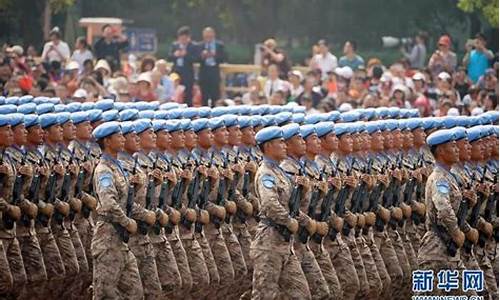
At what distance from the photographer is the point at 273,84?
31219 millimetres

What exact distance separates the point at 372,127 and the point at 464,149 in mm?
2288

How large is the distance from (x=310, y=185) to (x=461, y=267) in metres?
1.51

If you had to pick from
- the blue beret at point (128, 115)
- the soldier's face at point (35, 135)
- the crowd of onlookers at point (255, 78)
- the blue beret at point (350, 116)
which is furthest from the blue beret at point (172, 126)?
the crowd of onlookers at point (255, 78)

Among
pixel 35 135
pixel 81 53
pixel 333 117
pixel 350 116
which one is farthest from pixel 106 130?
pixel 81 53

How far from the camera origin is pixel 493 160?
1952 cm

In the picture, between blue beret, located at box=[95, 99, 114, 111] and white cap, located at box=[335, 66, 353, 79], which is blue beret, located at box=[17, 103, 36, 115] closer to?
blue beret, located at box=[95, 99, 114, 111]

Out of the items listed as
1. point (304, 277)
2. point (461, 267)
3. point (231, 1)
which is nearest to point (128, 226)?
point (304, 277)

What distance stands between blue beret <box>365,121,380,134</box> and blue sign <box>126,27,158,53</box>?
15219 mm

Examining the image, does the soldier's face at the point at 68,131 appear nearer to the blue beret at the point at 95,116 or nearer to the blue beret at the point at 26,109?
the blue beret at the point at 95,116

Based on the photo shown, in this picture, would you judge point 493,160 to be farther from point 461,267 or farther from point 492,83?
point 492,83

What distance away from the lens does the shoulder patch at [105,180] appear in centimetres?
1839

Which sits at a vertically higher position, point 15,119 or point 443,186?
point 15,119

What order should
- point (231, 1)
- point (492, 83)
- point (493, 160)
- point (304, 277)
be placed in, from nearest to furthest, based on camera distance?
1. point (304, 277)
2. point (493, 160)
3. point (492, 83)
4. point (231, 1)

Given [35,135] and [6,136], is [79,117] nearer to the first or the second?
[35,135]
